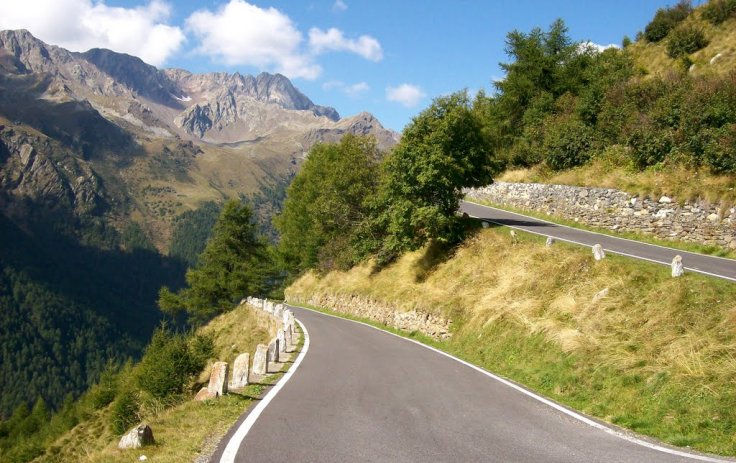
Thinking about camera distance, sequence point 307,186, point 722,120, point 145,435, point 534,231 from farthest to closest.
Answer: point 307,186, point 534,231, point 722,120, point 145,435

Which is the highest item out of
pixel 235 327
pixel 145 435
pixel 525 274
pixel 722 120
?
pixel 722 120

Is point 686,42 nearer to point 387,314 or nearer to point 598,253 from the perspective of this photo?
point 598,253

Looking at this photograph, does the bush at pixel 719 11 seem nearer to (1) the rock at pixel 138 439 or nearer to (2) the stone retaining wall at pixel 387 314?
(2) the stone retaining wall at pixel 387 314

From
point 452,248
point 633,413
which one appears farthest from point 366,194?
point 633,413

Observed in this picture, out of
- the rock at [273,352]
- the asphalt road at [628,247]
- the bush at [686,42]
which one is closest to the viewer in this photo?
the rock at [273,352]

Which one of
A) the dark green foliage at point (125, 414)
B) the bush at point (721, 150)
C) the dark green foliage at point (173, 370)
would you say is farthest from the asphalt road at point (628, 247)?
the dark green foliage at point (125, 414)

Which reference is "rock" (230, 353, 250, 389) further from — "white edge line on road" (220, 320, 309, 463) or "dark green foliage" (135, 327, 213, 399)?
"dark green foliage" (135, 327, 213, 399)

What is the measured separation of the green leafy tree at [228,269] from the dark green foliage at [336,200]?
4.68 metres

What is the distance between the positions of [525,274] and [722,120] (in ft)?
43.3

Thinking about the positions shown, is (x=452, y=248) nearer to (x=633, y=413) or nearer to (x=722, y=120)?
(x=722, y=120)

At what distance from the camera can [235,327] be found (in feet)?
127

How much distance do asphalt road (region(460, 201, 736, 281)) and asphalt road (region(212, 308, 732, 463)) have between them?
8415mm

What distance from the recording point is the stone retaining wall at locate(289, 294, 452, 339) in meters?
19.4

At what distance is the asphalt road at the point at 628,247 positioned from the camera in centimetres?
1552
